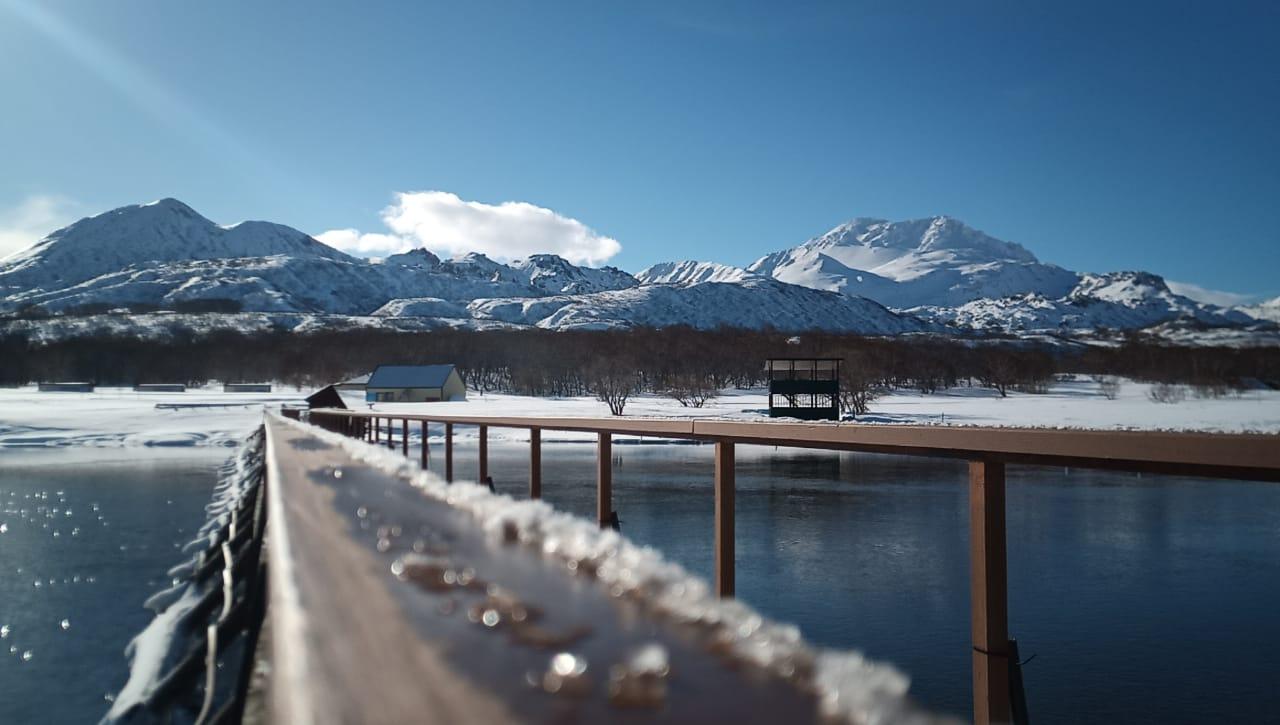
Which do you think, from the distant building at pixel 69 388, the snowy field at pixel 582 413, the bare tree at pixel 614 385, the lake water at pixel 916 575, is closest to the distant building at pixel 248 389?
the snowy field at pixel 582 413

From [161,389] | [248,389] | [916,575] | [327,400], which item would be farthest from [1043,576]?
[161,389]

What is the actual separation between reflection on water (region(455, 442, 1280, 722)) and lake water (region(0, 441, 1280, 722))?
34mm

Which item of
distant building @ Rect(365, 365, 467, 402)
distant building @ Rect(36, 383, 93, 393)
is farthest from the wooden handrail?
distant building @ Rect(36, 383, 93, 393)

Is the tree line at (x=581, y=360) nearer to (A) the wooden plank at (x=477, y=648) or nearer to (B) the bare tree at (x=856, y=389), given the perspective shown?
(B) the bare tree at (x=856, y=389)

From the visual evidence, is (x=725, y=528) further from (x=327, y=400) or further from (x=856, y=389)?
(x=856, y=389)

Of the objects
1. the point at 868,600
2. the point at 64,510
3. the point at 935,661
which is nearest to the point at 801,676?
the point at 935,661

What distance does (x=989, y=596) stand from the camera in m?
2.61

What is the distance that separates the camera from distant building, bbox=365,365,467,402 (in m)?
70.3

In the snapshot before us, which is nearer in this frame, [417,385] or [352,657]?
[352,657]

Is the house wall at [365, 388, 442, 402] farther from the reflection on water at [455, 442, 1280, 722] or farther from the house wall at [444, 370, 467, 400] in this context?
the reflection on water at [455, 442, 1280, 722]

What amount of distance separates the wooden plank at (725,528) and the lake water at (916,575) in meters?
3.49

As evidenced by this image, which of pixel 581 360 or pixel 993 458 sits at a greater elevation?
pixel 581 360

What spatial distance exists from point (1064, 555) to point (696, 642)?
1312cm

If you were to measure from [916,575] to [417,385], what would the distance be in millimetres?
65206
